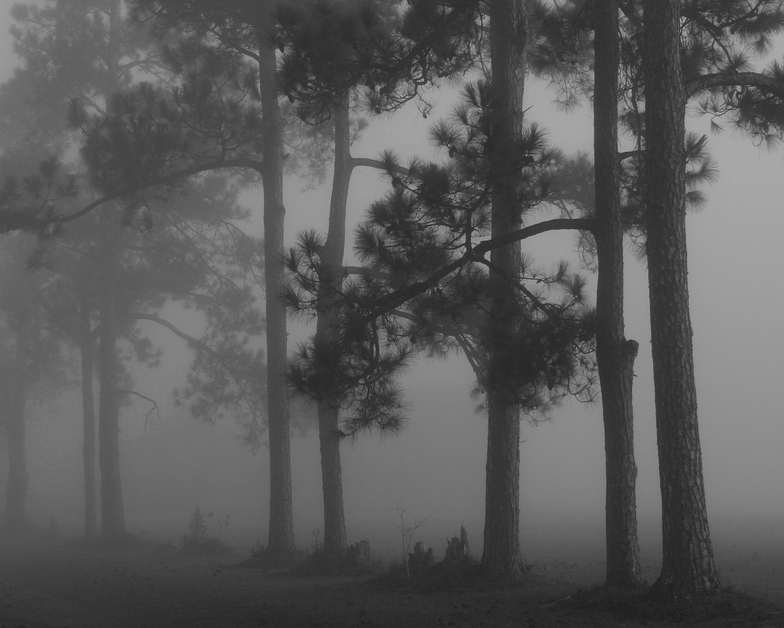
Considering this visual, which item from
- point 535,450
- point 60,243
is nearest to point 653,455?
point 535,450

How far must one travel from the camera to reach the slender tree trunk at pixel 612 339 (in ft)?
23.8

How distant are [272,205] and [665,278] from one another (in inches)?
345

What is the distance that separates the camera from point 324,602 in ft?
26.8

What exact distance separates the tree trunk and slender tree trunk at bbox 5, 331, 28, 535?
620 centimetres

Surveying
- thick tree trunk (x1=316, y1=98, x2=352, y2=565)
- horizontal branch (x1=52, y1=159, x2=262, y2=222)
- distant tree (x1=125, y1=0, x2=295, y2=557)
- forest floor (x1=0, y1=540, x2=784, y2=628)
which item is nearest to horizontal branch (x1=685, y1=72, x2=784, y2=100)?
forest floor (x1=0, y1=540, x2=784, y2=628)

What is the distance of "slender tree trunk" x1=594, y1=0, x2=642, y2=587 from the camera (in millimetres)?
7266

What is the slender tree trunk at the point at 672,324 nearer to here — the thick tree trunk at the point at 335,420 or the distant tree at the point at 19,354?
the thick tree trunk at the point at 335,420

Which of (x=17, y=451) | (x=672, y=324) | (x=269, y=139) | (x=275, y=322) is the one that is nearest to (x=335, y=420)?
(x=275, y=322)

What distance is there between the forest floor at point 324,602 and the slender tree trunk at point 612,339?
591mm

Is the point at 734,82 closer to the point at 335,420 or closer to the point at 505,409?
the point at 505,409

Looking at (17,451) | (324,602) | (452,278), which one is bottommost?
(324,602)

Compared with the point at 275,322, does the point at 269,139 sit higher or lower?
higher

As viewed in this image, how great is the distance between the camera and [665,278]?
22.5 ft

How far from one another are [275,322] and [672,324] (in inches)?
337
